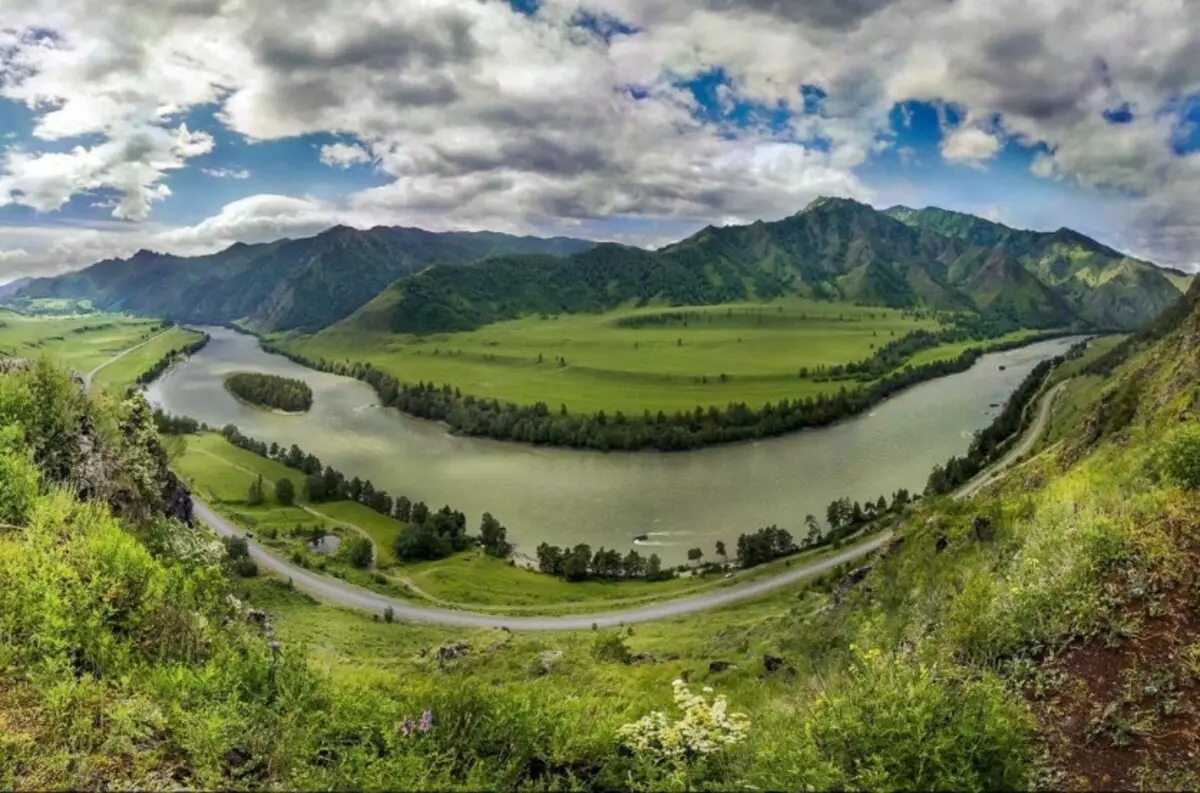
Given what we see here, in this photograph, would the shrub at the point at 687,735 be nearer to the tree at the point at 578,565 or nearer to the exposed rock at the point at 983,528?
the exposed rock at the point at 983,528

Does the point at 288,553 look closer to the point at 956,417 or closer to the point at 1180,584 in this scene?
the point at 1180,584

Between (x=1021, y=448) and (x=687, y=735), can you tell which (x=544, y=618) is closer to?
(x=687, y=735)

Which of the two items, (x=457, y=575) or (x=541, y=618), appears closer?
(x=541, y=618)

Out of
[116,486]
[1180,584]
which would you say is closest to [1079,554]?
[1180,584]

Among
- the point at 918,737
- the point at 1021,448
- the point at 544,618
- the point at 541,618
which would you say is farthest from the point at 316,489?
the point at 918,737

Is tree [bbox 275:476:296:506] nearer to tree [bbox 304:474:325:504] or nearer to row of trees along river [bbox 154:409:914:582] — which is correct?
row of trees along river [bbox 154:409:914:582]

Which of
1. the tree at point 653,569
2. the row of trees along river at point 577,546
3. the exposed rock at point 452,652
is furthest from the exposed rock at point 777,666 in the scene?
the row of trees along river at point 577,546

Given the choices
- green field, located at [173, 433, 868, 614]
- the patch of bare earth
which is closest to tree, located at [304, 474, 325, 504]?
green field, located at [173, 433, 868, 614]
